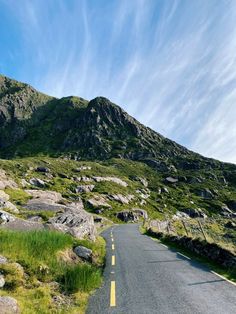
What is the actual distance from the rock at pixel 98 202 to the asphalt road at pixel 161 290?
257 ft

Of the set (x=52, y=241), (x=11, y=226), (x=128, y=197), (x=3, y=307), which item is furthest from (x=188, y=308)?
(x=128, y=197)

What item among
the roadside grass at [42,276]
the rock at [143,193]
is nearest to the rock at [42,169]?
the rock at [143,193]

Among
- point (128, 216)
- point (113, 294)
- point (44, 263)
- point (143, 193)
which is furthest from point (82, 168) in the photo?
point (113, 294)

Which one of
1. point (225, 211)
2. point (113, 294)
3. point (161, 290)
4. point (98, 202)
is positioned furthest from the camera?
point (225, 211)

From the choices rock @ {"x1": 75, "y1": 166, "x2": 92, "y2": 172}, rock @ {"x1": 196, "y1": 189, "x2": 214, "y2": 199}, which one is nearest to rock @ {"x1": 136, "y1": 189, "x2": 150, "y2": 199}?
rock @ {"x1": 75, "y1": 166, "x2": 92, "y2": 172}

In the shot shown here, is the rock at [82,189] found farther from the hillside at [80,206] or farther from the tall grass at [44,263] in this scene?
the tall grass at [44,263]

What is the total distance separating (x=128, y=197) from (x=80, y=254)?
114 m

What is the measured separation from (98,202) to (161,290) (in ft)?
299

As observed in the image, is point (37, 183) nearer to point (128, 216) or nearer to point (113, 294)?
point (128, 216)

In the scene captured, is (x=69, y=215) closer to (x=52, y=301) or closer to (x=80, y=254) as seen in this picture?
(x=80, y=254)

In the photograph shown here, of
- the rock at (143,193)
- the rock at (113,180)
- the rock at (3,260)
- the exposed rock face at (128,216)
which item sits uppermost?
the rock at (113,180)

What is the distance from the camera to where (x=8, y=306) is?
9.20m

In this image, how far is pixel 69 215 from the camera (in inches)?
1344

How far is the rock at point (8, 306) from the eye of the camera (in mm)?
8938
